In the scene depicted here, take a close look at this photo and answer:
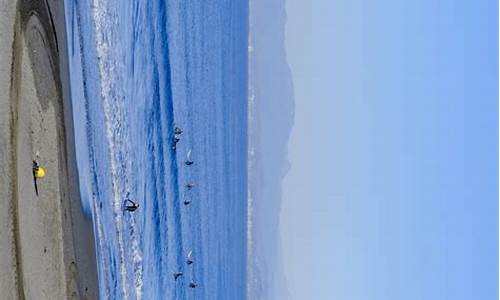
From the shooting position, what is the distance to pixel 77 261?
8359 mm

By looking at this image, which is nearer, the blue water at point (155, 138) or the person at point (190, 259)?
the blue water at point (155, 138)

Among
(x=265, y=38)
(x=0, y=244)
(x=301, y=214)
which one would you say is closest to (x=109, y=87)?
(x=0, y=244)

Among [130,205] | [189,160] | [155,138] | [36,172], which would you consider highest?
[36,172]

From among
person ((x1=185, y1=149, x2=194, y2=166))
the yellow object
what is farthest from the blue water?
the yellow object

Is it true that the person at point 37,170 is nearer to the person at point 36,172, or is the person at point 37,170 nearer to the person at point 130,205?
the person at point 36,172

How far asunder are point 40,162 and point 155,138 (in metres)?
4.64

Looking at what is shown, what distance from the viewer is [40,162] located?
7238 millimetres

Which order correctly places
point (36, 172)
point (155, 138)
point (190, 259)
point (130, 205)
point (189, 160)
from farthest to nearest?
point (189, 160)
point (190, 259)
point (155, 138)
point (130, 205)
point (36, 172)

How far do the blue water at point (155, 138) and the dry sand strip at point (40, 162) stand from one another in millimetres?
417

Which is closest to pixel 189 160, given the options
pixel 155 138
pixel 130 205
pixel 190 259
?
pixel 190 259

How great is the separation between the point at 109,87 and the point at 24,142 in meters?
2.85

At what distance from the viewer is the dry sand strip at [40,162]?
653cm

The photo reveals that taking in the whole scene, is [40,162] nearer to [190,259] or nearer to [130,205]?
[130,205]

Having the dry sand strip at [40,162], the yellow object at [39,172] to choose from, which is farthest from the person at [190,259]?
the yellow object at [39,172]
